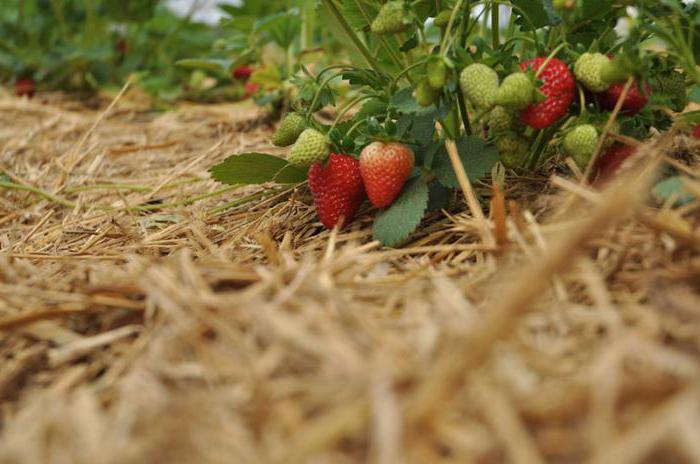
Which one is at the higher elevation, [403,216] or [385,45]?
[385,45]

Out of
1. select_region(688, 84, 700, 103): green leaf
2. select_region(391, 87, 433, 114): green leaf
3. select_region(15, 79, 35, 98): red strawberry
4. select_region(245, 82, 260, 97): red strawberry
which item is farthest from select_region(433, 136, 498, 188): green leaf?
select_region(15, 79, 35, 98): red strawberry

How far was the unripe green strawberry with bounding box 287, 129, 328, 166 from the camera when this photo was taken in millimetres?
1084

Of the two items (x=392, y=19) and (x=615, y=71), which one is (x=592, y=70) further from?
(x=392, y=19)

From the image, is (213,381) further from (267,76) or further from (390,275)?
(267,76)

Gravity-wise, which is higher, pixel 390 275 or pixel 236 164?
pixel 236 164

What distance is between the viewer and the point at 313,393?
0.59 m

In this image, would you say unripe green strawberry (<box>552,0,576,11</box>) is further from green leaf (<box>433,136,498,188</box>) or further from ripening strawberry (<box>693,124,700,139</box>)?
Result: ripening strawberry (<box>693,124,700,139</box>)

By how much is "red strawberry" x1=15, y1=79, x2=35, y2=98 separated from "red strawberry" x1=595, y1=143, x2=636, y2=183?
8.15 ft

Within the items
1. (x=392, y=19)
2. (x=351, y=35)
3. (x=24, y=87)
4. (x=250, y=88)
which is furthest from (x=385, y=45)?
(x=24, y=87)

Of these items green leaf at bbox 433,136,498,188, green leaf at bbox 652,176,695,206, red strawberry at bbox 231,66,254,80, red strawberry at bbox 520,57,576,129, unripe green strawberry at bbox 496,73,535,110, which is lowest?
green leaf at bbox 652,176,695,206

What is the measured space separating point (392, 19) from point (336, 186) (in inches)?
10.6

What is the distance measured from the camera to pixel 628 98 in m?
1.04

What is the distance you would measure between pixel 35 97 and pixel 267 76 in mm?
1281

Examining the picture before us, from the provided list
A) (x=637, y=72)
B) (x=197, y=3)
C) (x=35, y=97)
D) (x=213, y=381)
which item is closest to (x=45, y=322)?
(x=213, y=381)
